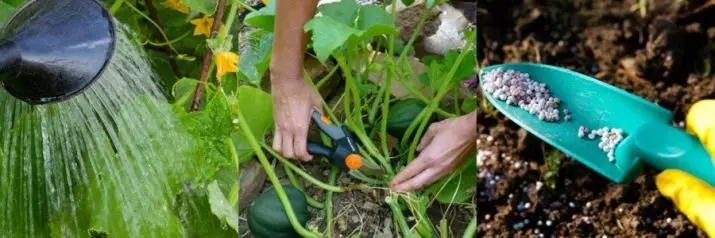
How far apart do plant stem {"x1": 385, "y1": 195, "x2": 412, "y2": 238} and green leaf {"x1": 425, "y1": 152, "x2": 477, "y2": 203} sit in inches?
2.1

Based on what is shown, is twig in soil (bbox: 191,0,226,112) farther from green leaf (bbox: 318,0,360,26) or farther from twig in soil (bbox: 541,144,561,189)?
twig in soil (bbox: 541,144,561,189)

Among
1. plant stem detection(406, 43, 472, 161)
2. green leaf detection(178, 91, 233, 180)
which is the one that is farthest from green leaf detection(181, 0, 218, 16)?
plant stem detection(406, 43, 472, 161)

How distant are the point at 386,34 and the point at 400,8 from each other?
0.06 meters

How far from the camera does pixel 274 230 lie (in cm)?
153

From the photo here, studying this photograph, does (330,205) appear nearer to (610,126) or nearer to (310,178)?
(310,178)

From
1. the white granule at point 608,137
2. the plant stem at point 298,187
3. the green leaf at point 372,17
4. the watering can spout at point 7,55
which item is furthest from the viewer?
the plant stem at point 298,187

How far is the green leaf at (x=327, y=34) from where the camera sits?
1340 millimetres

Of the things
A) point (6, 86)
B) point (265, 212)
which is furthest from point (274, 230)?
point (6, 86)

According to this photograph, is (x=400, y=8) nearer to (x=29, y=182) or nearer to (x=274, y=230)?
(x=274, y=230)

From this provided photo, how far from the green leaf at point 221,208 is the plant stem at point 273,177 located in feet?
0.23

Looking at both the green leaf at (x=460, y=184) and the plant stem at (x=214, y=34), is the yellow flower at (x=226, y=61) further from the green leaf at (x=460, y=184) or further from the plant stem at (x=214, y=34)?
the green leaf at (x=460, y=184)

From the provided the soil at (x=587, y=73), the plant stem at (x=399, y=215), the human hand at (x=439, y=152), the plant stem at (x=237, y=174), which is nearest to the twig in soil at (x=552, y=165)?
the soil at (x=587, y=73)

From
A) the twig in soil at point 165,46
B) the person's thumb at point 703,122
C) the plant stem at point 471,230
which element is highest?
the person's thumb at point 703,122

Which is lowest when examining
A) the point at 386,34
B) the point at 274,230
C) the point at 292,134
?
the point at 274,230
